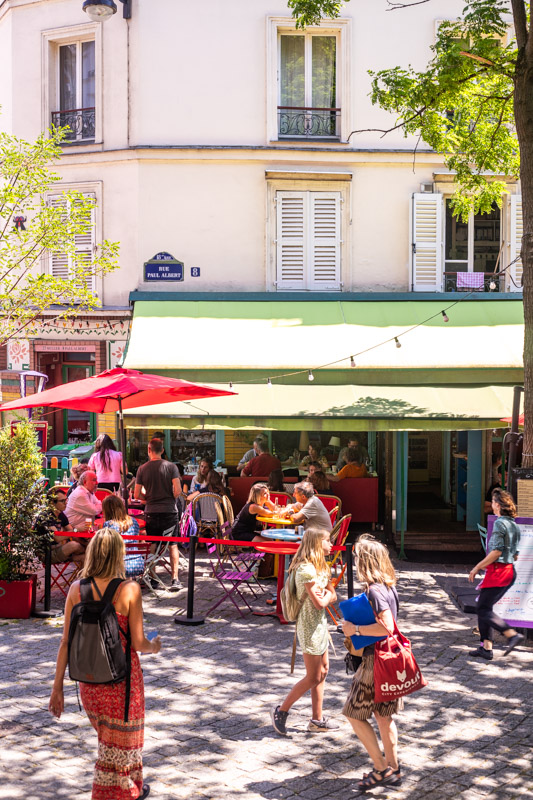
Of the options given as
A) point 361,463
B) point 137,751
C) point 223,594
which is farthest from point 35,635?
point 361,463

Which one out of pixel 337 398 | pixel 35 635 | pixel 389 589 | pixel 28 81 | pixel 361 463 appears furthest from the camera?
pixel 28 81

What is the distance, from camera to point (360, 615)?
5.27 meters

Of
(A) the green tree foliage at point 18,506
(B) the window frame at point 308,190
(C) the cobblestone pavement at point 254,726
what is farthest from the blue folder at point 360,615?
(B) the window frame at point 308,190

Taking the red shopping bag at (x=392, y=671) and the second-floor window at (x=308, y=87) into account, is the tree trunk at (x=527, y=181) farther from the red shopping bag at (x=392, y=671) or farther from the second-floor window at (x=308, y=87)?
the second-floor window at (x=308, y=87)

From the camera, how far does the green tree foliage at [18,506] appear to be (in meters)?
8.91

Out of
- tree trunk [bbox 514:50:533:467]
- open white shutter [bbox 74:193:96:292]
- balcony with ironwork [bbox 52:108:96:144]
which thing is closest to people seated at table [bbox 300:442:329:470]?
open white shutter [bbox 74:193:96:292]

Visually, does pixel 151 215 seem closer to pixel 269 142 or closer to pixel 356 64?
pixel 269 142

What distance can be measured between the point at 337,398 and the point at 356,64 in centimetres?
647

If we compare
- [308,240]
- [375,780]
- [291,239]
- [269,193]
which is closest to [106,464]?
[291,239]

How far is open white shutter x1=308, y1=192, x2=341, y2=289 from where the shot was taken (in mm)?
15289

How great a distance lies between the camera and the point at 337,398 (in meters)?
12.4

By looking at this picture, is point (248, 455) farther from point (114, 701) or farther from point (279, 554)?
point (114, 701)

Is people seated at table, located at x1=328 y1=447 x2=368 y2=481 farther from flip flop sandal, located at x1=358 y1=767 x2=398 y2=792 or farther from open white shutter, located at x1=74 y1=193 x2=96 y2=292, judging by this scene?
flip flop sandal, located at x1=358 y1=767 x2=398 y2=792

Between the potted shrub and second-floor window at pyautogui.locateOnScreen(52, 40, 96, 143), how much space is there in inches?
334
